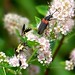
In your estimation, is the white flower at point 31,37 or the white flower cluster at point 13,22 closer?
the white flower at point 31,37

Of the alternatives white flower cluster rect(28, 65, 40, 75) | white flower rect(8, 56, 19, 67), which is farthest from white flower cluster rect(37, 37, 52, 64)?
white flower cluster rect(28, 65, 40, 75)

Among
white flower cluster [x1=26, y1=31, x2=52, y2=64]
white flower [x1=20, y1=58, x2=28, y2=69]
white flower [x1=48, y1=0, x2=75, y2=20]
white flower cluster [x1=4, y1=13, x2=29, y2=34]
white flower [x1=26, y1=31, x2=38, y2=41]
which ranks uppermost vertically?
white flower cluster [x1=4, y1=13, x2=29, y2=34]

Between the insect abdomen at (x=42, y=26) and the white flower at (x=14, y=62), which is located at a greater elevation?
the insect abdomen at (x=42, y=26)

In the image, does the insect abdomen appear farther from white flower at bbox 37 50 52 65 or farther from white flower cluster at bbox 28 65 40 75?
white flower cluster at bbox 28 65 40 75

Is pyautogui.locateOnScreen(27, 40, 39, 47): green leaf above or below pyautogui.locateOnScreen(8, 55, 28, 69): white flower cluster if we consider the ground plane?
above

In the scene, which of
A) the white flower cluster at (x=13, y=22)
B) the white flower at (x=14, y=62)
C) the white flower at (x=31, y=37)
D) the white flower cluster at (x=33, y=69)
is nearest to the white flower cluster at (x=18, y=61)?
the white flower at (x=14, y=62)

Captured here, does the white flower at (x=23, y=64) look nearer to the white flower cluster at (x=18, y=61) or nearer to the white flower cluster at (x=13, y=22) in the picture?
the white flower cluster at (x=18, y=61)
